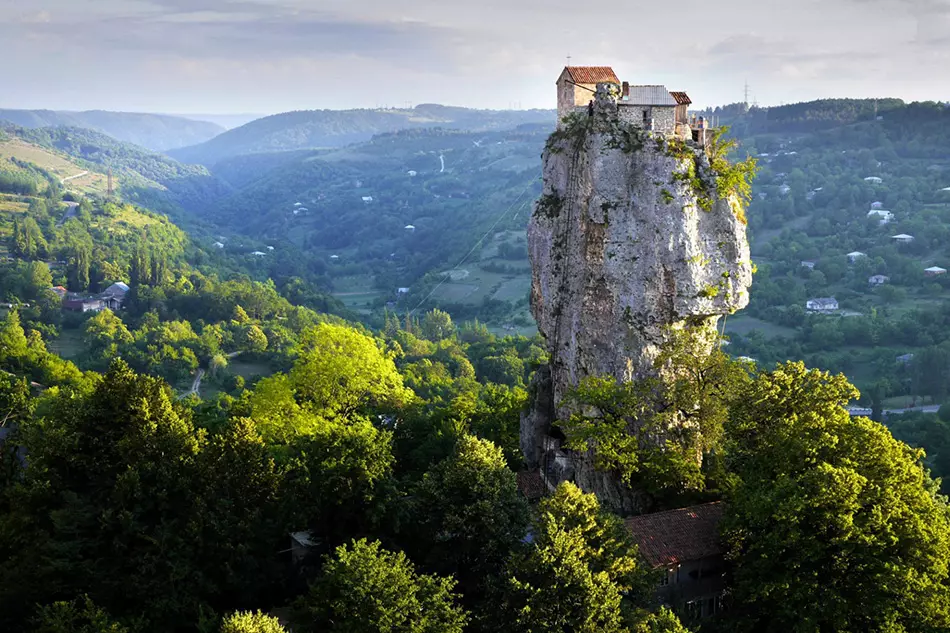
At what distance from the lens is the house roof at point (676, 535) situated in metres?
30.3

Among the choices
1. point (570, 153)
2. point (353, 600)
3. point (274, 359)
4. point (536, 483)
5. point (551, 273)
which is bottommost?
point (274, 359)

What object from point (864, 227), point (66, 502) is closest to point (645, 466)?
point (66, 502)

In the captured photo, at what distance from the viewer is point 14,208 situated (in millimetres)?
186250

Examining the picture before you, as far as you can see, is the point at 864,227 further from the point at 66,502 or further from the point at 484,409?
the point at 66,502

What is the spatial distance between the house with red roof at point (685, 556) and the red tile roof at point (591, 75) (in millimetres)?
18724

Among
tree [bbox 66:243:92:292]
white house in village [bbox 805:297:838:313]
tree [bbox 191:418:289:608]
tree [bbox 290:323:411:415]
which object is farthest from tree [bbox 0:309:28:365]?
white house in village [bbox 805:297:838:313]


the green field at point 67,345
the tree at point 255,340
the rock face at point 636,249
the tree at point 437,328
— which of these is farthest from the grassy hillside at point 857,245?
the green field at point 67,345

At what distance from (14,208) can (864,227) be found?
550ft

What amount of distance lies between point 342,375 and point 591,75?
1999 centimetres

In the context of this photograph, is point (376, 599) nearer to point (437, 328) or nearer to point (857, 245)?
point (437, 328)

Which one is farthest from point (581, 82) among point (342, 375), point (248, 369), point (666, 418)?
point (248, 369)

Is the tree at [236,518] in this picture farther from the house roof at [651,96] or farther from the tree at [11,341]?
the tree at [11,341]

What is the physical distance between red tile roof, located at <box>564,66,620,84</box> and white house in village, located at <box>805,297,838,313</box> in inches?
3738

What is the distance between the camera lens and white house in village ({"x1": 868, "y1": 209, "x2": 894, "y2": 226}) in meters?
149
